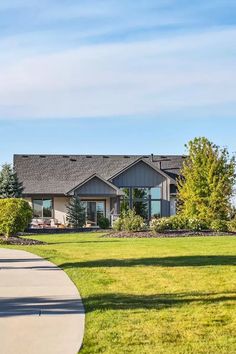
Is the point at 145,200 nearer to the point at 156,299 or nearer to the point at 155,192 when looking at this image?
the point at 155,192

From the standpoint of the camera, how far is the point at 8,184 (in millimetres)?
39281

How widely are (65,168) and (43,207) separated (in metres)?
4.70

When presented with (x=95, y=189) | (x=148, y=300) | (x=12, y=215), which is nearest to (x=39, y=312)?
(x=148, y=300)

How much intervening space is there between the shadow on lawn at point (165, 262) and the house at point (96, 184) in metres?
24.8

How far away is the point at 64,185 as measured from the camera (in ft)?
146

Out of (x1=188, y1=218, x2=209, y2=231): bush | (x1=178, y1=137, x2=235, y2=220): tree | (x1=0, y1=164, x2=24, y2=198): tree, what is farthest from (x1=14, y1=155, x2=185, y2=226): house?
(x1=188, y1=218, x2=209, y2=231): bush

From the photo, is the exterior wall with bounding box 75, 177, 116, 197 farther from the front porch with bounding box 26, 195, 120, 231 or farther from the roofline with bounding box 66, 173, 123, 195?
the front porch with bounding box 26, 195, 120, 231

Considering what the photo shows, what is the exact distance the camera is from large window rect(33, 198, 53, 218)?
43.4 metres

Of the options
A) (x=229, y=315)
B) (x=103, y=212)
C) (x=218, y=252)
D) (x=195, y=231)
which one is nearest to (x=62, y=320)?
(x=229, y=315)

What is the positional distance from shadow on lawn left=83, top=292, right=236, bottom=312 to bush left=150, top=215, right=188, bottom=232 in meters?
16.8

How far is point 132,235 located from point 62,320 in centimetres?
1845

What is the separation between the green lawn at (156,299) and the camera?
22.2 feet

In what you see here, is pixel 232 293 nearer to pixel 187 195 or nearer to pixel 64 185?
pixel 187 195

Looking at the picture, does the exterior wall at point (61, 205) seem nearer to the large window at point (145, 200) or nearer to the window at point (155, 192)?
the large window at point (145, 200)
